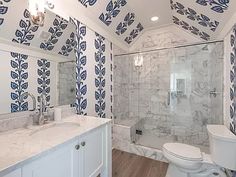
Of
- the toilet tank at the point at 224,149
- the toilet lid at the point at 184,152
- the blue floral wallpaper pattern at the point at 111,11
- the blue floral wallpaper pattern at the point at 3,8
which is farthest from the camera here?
the blue floral wallpaper pattern at the point at 111,11

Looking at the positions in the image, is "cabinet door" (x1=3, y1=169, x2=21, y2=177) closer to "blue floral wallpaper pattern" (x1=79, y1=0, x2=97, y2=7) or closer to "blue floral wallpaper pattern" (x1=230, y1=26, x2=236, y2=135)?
"blue floral wallpaper pattern" (x1=79, y1=0, x2=97, y2=7)

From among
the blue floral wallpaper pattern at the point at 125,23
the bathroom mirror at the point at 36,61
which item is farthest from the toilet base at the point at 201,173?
the blue floral wallpaper pattern at the point at 125,23

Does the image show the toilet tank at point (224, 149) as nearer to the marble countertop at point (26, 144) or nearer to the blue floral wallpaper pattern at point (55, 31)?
the marble countertop at point (26, 144)

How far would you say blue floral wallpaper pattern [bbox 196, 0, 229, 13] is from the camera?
155cm

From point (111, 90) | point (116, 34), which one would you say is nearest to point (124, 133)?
point (111, 90)

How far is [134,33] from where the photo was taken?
312 centimetres

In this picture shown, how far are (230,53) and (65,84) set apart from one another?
2085 mm

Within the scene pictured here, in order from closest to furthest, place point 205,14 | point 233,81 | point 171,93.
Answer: point 233,81 < point 205,14 < point 171,93

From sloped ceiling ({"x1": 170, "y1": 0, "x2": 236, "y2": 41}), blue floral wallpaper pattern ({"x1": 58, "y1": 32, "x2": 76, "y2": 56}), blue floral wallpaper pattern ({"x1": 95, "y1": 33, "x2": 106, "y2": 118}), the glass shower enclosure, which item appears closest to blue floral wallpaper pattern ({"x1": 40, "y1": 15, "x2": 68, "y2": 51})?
blue floral wallpaper pattern ({"x1": 58, "y1": 32, "x2": 76, "y2": 56})

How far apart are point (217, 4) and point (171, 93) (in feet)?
5.33

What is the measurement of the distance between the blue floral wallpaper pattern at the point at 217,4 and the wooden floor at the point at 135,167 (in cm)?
204

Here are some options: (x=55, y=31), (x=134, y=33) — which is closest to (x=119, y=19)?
(x=134, y=33)

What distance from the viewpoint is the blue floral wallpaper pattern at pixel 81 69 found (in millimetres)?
1859

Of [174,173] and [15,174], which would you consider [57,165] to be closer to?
[15,174]
